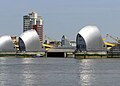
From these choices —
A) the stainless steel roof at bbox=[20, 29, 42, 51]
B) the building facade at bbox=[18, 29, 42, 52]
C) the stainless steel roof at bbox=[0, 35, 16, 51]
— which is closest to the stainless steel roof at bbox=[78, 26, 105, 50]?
the stainless steel roof at bbox=[20, 29, 42, 51]

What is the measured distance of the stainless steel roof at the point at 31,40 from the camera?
526ft

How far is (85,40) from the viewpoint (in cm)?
14288

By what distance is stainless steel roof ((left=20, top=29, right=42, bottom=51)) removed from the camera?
6314 inches

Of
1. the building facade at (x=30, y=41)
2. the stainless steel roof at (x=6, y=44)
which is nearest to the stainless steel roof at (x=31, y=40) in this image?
the building facade at (x=30, y=41)

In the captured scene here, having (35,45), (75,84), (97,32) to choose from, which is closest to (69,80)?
(75,84)

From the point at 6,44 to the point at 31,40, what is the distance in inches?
555

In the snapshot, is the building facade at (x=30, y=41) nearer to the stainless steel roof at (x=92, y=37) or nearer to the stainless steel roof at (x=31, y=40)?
the stainless steel roof at (x=31, y=40)

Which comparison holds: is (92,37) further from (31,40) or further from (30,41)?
(30,41)

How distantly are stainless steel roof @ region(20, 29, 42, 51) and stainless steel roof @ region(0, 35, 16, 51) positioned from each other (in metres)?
9.61

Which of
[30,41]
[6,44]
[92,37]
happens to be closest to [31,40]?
[30,41]

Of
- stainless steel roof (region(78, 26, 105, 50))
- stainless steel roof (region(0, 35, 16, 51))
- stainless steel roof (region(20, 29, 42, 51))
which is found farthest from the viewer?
stainless steel roof (region(0, 35, 16, 51))

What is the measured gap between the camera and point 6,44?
6791 inches

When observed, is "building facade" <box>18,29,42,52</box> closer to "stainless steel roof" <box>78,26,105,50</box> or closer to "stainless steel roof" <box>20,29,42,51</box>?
"stainless steel roof" <box>20,29,42,51</box>

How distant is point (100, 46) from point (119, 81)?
9479cm
